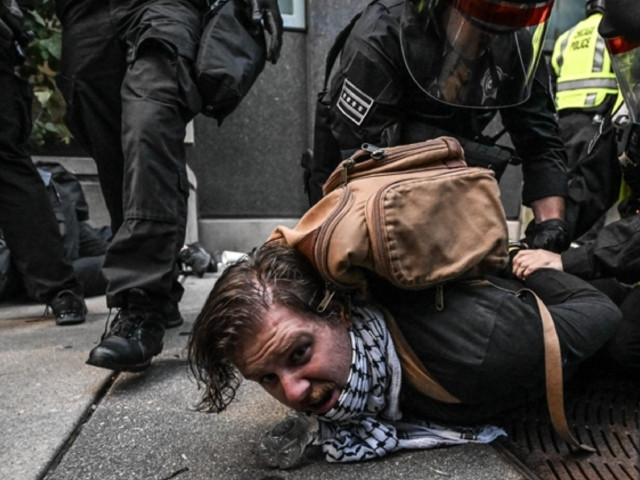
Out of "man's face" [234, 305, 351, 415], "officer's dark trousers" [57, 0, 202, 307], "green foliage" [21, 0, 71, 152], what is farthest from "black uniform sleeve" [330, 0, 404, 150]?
"green foliage" [21, 0, 71, 152]

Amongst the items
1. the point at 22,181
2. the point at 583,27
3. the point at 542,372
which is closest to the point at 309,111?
the point at 583,27

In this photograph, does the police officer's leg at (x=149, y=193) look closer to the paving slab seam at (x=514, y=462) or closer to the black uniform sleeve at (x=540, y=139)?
the paving slab seam at (x=514, y=462)

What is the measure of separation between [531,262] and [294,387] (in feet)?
2.44

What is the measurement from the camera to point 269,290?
1.02m

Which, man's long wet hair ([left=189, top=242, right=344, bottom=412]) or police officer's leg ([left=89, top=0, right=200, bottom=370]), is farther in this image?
police officer's leg ([left=89, top=0, right=200, bottom=370])

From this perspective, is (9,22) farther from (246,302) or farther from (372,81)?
(246,302)

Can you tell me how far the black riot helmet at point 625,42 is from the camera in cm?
111

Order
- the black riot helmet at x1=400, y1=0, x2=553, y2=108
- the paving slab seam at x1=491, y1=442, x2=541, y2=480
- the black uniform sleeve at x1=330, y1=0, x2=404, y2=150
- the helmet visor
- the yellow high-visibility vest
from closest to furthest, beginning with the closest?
the paving slab seam at x1=491, y1=442, x2=541, y2=480, the helmet visor, the black riot helmet at x1=400, y1=0, x2=553, y2=108, the black uniform sleeve at x1=330, y1=0, x2=404, y2=150, the yellow high-visibility vest

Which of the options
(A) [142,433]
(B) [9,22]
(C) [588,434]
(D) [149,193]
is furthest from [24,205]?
(C) [588,434]

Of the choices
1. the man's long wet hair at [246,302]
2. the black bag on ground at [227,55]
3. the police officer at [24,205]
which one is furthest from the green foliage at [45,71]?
the man's long wet hair at [246,302]

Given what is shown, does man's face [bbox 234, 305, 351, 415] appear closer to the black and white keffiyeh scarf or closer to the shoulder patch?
the black and white keffiyeh scarf

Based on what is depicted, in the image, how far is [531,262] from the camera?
136 centimetres

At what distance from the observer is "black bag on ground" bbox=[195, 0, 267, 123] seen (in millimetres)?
1478

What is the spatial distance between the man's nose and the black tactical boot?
0.54 metres
